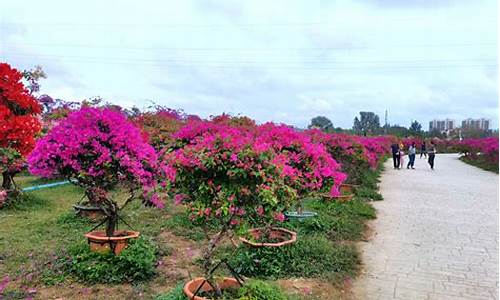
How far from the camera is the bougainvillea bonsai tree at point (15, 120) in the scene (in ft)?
24.8

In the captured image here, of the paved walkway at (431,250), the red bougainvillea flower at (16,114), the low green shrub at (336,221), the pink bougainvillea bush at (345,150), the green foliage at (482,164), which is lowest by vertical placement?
the green foliage at (482,164)

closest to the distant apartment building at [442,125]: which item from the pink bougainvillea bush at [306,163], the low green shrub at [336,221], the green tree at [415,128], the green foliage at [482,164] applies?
the green tree at [415,128]

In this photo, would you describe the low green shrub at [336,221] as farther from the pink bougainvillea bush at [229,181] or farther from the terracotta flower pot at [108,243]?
the pink bougainvillea bush at [229,181]

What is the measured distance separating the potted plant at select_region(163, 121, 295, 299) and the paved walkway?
5.60 feet

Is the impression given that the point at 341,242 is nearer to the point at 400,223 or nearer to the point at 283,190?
the point at 400,223

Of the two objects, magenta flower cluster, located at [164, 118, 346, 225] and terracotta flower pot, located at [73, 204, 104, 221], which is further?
terracotta flower pot, located at [73, 204, 104, 221]

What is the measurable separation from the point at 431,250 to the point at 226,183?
4090mm

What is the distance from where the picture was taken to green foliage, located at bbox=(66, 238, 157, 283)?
4.64 meters

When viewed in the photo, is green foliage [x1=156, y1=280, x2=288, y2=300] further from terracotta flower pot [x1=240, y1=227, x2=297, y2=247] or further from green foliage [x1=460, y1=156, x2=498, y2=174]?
green foliage [x1=460, y1=156, x2=498, y2=174]

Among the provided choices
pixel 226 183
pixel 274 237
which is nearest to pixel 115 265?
Result: pixel 274 237

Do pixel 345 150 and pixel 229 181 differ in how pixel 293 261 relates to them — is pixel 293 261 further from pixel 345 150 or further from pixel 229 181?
pixel 345 150

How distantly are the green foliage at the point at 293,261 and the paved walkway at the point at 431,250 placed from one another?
1.00 feet

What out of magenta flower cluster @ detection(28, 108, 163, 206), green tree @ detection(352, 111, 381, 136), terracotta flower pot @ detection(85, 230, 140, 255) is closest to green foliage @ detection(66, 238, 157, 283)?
terracotta flower pot @ detection(85, 230, 140, 255)

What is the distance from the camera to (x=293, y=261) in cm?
520
